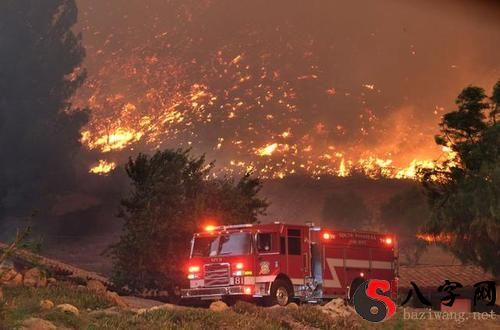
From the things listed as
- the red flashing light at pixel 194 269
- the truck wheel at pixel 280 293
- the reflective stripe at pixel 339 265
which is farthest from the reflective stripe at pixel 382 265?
the red flashing light at pixel 194 269

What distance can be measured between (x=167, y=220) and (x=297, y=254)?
28.8 ft

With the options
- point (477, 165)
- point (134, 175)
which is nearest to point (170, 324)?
point (134, 175)

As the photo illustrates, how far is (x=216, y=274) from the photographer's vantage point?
2216 centimetres

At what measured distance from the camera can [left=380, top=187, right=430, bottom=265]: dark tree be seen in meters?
73.2

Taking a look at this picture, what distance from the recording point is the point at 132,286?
30188 millimetres

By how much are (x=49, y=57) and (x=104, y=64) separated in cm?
7837

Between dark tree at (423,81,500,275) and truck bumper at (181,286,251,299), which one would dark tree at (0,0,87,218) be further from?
truck bumper at (181,286,251,299)

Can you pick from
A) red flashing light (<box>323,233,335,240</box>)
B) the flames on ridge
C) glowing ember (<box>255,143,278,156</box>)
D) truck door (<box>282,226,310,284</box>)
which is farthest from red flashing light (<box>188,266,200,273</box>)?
glowing ember (<box>255,143,278,156</box>)

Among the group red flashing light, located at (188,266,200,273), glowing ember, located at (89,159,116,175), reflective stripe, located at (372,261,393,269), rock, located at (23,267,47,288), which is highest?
glowing ember, located at (89,159,116,175)

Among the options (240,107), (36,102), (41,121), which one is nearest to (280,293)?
(41,121)

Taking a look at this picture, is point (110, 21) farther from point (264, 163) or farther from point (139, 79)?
point (264, 163)

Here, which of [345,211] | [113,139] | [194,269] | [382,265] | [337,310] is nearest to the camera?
[337,310]

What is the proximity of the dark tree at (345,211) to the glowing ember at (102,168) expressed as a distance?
33868mm

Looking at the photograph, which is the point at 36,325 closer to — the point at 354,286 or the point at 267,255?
the point at 267,255
